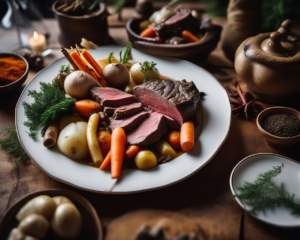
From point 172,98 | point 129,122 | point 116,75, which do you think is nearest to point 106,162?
point 129,122

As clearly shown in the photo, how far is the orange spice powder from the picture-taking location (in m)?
2.40

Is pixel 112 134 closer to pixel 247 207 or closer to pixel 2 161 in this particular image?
pixel 2 161

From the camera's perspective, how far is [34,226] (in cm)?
130

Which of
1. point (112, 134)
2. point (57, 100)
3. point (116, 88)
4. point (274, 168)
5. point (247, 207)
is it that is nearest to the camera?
point (247, 207)

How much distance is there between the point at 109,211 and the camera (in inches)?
63.9

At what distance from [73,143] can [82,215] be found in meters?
0.54

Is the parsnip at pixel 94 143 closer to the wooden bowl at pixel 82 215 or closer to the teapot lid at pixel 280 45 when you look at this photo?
the wooden bowl at pixel 82 215

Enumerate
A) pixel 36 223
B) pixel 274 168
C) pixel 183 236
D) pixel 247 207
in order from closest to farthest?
pixel 183 236
pixel 36 223
pixel 247 207
pixel 274 168

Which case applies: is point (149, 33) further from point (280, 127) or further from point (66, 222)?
point (66, 222)

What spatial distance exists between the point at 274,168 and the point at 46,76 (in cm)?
216

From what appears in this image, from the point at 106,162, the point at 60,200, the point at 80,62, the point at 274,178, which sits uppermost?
the point at 80,62

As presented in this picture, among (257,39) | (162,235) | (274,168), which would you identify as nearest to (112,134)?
(162,235)

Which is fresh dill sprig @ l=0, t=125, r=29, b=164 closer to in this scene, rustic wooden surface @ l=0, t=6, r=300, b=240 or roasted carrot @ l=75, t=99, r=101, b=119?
rustic wooden surface @ l=0, t=6, r=300, b=240

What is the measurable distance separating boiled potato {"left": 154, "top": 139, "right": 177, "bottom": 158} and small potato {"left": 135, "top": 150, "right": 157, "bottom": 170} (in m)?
0.13
